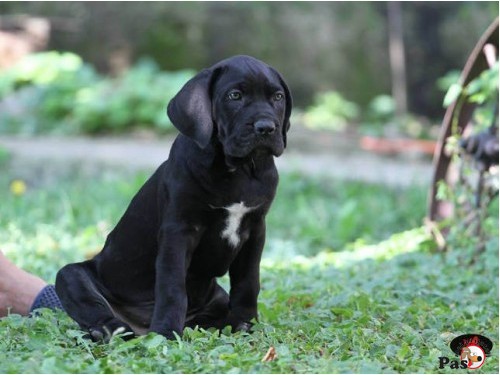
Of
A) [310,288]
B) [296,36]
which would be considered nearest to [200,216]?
[310,288]

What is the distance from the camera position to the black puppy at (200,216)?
141 inches

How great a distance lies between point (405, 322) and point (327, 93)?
11905 millimetres

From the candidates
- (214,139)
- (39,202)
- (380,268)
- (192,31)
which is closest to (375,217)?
(380,268)

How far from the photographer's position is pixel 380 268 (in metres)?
6.07

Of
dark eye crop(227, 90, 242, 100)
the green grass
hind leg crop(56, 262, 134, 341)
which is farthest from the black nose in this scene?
hind leg crop(56, 262, 134, 341)

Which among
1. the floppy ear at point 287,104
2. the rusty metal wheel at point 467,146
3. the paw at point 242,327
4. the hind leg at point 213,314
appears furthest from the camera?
the rusty metal wheel at point 467,146

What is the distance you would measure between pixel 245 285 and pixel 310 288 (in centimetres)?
141

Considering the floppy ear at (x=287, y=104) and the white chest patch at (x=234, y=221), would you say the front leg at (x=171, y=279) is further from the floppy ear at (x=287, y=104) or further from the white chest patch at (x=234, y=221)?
the floppy ear at (x=287, y=104)

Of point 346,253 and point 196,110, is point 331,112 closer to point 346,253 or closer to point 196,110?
point 346,253

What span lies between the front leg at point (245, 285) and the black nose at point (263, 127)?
0.56 m

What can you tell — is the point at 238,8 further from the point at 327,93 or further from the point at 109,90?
the point at 109,90

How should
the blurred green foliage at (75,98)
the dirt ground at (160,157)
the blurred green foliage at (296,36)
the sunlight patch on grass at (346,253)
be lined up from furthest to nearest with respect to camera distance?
the blurred green foliage at (296,36) < the blurred green foliage at (75,98) < the dirt ground at (160,157) < the sunlight patch on grass at (346,253)

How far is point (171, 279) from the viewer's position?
3.62 m

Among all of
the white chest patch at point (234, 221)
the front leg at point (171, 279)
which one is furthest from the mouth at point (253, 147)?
the front leg at point (171, 279)
